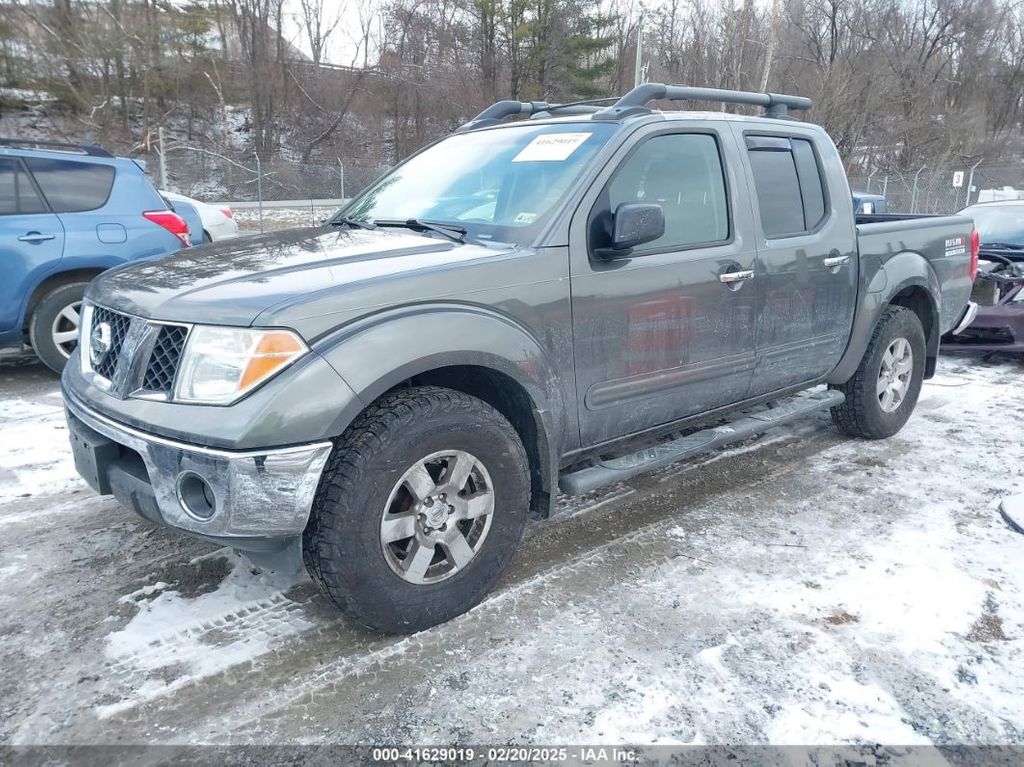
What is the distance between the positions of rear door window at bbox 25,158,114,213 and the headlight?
462 centimetres

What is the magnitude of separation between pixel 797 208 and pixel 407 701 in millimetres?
3221

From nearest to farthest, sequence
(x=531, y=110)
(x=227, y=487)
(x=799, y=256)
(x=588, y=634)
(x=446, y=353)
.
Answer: (x=227, y=487) → (x=446, y=353) → (x=588, y=634) → (x=799, y=256) → (x=531, y=110)

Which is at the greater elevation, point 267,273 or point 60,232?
point 60,232

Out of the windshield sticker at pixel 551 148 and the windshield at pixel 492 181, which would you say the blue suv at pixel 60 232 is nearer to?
the windshield at pixel 492 181

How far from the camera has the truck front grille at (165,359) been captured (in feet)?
8.00

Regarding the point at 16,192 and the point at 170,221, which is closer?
the point at 16,192

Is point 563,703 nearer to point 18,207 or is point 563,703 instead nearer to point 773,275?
point 773,275

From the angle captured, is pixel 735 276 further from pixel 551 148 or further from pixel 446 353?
pixel 446 353

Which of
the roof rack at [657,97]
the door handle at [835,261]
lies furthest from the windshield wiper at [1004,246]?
the roof rack at [657,97]

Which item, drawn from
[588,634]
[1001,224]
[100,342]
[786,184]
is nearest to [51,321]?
[100,342]

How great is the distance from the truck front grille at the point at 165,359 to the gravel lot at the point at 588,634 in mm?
948

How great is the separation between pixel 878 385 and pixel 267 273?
389 cm

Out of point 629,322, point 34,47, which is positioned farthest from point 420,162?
point 34,47

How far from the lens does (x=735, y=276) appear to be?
360cm
